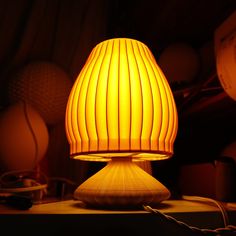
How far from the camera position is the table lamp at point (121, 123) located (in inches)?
24.1

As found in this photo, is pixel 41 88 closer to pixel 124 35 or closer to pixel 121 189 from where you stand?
pixel 124 35

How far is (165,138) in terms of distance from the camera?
25.8 inches

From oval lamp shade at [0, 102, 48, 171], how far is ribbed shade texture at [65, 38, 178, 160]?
1.45ft

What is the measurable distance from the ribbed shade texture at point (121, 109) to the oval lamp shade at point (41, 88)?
635 millimetres

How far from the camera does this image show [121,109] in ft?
2.05

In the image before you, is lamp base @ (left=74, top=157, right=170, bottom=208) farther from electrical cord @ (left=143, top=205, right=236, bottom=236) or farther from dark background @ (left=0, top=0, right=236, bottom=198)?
dark background @ (left=0, top=0, right=236, bottom=198)

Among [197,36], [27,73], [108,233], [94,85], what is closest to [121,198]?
[108,233]

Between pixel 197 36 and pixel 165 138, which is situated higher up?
pixel 197 36

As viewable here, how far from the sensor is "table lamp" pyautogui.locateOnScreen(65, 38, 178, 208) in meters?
0.61

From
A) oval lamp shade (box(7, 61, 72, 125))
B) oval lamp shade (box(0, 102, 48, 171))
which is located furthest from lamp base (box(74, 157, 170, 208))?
oval lamp shade (box(7, 61, 72, 125))

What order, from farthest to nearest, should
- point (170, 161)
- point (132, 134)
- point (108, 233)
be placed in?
1. point (170, 161)
2. point (132, 134)
3. point (108, 233)

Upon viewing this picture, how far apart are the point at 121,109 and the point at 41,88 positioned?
755mm

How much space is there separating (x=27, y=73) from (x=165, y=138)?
0.83 metres

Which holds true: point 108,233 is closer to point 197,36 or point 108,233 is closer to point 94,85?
point 94,85
